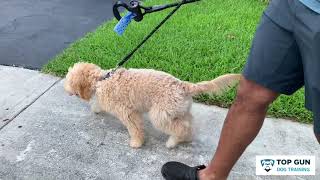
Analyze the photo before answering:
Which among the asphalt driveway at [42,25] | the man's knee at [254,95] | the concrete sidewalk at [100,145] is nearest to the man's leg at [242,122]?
the man's knee at [254,95]

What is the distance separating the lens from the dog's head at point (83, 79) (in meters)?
3.42

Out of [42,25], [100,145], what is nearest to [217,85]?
[100,145]

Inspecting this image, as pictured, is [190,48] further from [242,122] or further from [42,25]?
[242,122]

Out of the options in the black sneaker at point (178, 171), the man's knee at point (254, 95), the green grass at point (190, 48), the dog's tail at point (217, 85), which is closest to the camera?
the man's knee at point (254, 95)

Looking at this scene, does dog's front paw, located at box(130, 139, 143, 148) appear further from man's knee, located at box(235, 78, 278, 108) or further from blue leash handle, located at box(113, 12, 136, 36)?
man's knee, located at box(235, 78, 278, 108)

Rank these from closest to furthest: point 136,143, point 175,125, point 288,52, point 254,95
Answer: point 288,52 < point 254,95 < point 175,125 < point 136,143

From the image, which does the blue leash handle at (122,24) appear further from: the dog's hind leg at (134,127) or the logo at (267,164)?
the logo at (267,164)

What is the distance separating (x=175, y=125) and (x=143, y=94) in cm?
33

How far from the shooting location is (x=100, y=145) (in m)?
3.39

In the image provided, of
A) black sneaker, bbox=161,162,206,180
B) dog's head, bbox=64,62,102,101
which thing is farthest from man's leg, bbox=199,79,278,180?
dog's head, bbox=64,62,102,101

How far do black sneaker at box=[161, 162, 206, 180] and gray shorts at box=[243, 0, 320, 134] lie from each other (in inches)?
30.1

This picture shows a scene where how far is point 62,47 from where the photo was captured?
5320mm

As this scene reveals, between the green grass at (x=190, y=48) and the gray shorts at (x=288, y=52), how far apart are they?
154 cm

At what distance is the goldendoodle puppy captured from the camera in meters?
3.12
